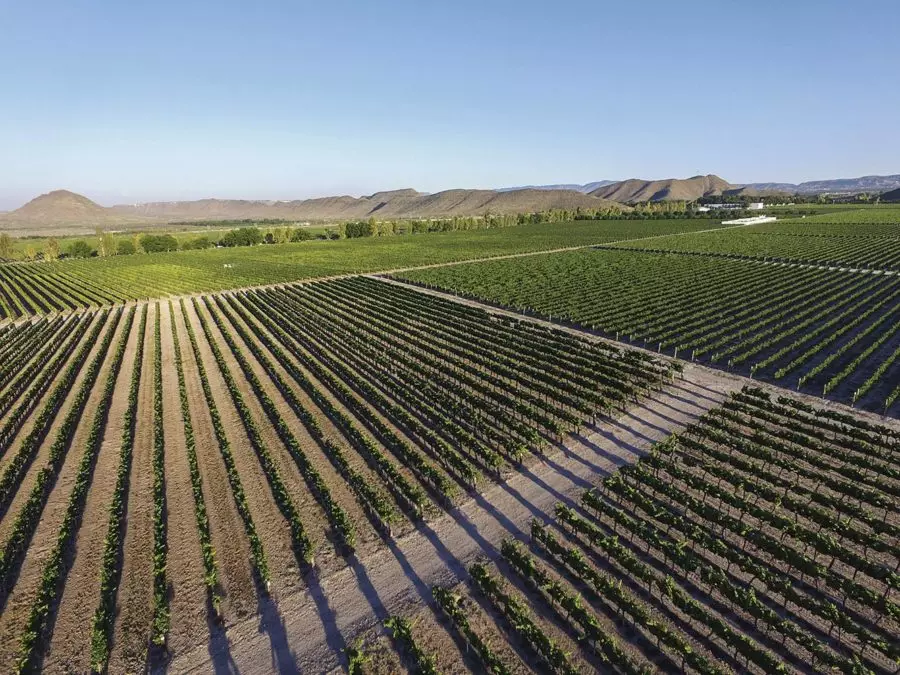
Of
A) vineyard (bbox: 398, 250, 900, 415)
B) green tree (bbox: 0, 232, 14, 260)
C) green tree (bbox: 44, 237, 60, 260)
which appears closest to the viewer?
vineyard (bbox: 398, 250, 900, 415)

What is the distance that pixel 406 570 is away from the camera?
17.9 meters

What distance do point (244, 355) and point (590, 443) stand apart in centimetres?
3242

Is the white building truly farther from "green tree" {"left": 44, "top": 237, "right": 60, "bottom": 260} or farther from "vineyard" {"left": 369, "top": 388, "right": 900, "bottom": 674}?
"green tree" {"left": 44, "top": 237, "right": 60, "bottom": 260}

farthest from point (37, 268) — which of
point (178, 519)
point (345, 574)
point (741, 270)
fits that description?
point (741, 270)

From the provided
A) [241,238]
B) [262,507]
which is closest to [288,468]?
[262,507]

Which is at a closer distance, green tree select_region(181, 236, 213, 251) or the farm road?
the farm road

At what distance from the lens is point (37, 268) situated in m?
113

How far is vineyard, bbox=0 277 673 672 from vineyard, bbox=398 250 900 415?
8.54m

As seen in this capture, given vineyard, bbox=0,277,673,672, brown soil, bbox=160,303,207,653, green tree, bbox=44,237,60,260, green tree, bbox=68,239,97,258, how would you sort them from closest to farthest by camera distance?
brown soil, bbox=160,303,207,653, vineyard, bbox=0,277,673,672, green tree, bbox=44,237,60,260, green tree, bbox=68,239,97,258

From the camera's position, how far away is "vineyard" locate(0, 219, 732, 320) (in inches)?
2963

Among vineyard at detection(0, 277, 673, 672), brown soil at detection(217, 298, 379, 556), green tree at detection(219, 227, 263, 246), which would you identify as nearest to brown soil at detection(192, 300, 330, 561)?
vineyard at detection(0, 277, 673, 672)

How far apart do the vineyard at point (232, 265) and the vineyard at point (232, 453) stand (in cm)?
2960

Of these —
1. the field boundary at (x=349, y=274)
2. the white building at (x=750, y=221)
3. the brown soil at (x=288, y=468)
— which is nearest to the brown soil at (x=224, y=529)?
the brown soil at (x=288, y=468)

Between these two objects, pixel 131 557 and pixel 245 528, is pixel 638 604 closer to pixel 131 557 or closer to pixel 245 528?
pixel 245 528
